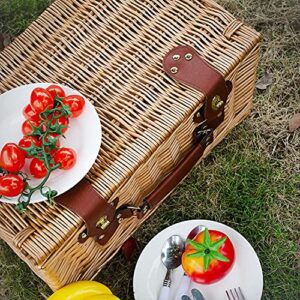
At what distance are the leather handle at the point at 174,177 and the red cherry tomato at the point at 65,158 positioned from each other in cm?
27

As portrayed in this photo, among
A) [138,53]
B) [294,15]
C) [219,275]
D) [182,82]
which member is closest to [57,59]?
[138,53]

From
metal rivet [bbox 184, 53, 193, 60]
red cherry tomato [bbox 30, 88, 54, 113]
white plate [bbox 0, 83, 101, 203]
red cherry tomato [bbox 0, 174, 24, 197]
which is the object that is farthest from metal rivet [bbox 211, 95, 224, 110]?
red cherry tomato [bbox 0, 174, 24, 197]

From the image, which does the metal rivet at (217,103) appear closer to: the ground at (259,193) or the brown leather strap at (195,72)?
the brown leather strap at (195,72)

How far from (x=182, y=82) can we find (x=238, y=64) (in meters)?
Answer: 0.16

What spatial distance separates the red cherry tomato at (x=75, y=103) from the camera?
171 centimetres

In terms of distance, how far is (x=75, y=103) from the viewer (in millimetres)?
1707

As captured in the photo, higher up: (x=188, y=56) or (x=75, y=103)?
(x=188, y=56)

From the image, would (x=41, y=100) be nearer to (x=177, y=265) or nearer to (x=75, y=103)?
(x=75, y=103)

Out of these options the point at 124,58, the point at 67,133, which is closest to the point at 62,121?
the point at 67,133

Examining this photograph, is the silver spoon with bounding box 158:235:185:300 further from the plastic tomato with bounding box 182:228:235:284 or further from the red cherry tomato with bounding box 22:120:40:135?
the red cherry tomato with bounding box 22:120:40:135

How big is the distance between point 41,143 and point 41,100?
0.11 metres

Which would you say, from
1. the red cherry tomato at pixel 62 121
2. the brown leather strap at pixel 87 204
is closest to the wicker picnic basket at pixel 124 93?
the brown leather strap at pixel 87 204

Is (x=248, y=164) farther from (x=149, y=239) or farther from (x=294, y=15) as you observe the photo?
(x=294, y=15)

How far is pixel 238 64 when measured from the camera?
1.82 m
